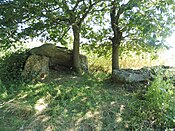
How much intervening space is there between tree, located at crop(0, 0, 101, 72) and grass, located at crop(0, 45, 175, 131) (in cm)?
109

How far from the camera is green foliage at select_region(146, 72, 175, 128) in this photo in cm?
388

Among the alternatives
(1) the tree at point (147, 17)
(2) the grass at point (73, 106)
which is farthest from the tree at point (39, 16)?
(2) the grass at point (73, 106)

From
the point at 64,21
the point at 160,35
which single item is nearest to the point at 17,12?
the point at 64,21

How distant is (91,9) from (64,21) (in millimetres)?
731

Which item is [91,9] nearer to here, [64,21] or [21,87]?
[64,21]

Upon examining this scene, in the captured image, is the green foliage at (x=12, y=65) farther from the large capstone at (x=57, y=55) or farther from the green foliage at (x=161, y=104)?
the green foliage at (x=161, y=104)

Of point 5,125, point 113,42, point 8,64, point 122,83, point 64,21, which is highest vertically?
point 64,21

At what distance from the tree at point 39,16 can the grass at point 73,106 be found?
1092mm

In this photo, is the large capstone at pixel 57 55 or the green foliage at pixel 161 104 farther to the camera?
the large capstone at pixel 57 55

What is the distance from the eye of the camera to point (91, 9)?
6.12 m

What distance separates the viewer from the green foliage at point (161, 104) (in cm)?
388

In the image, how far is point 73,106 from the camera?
4.26 m

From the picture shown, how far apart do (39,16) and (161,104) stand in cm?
317

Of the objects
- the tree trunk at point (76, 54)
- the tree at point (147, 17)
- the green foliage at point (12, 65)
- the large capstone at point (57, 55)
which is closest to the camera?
the tree at point (147, 17)
